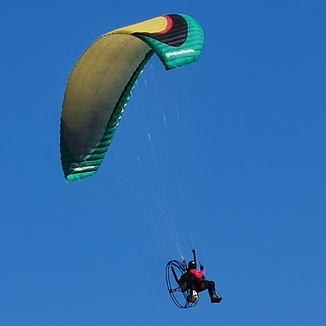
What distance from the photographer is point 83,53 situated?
49906mm

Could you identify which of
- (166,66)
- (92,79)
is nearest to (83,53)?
(92,79)

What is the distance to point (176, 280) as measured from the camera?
165 ft

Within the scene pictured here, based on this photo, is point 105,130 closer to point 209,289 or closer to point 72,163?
point 72,163

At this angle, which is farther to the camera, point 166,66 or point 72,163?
point 72,163

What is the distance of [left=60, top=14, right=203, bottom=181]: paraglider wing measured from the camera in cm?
4925

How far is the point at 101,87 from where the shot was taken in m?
50.3

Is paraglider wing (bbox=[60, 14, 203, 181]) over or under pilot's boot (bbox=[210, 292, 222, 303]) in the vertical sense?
over

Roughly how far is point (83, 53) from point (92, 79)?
0.63 meters

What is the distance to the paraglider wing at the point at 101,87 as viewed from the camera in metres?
49.2

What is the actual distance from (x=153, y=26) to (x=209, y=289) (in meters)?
6.09

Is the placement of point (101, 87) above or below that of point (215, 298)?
above

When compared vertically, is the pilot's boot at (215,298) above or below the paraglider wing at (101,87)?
below

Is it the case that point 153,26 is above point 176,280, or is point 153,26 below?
above

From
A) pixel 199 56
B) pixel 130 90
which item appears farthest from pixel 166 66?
pixel 130 90
